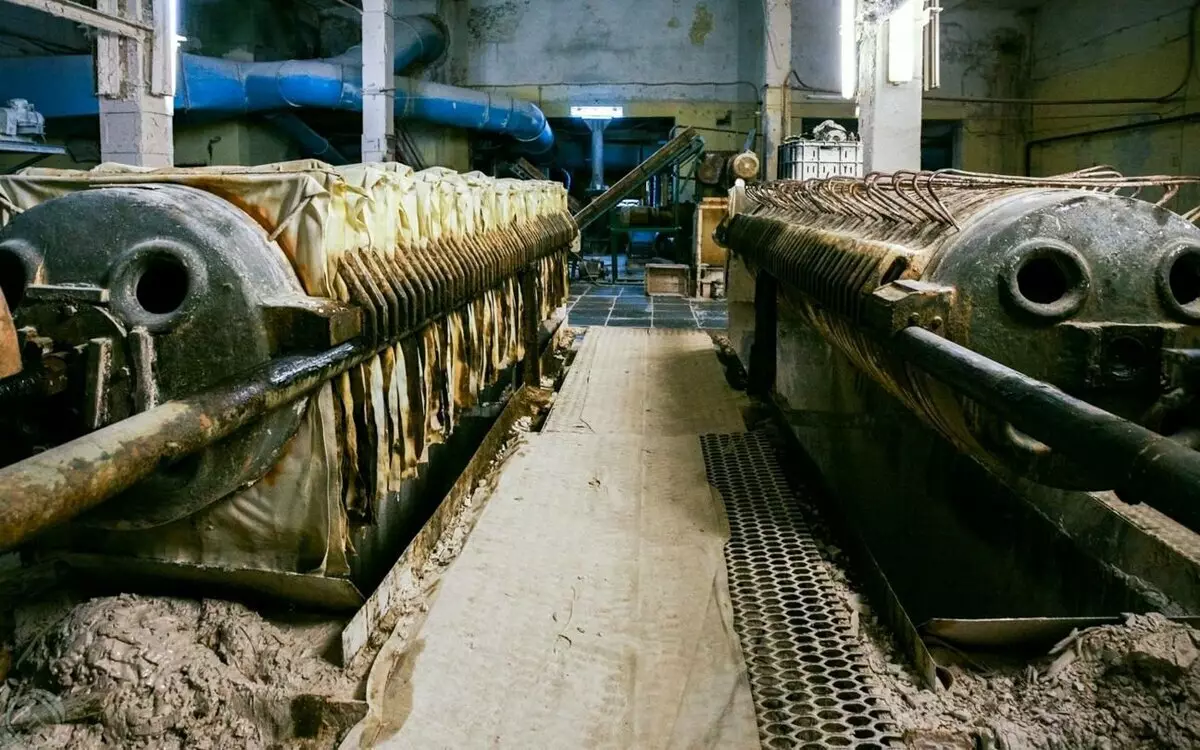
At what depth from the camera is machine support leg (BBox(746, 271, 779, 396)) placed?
17.9 ft

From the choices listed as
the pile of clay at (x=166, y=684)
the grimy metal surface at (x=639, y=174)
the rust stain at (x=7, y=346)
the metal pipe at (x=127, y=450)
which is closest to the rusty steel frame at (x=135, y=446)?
the metal pipe at (x=127, y=450)

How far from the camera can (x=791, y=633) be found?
7.88 ft

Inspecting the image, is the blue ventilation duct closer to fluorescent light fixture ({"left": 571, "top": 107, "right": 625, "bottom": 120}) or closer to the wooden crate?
fluorescent light fixture ({"left": 571, "top": 107, "right": 625, "bottom": 120})

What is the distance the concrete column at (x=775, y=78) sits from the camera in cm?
1290

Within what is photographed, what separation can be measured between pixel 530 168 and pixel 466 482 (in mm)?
13529

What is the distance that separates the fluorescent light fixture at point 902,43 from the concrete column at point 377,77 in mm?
Answer: 7915

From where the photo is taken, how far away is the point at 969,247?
8.54ft

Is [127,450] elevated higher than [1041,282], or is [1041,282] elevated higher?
[1041,282]

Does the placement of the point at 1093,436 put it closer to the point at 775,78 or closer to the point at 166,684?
the point at 166,684

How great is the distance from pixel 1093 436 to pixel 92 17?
313 inches

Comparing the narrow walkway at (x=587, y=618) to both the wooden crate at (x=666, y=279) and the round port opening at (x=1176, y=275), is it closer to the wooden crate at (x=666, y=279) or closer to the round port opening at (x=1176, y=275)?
the round port opening at (x=1176, y=275)

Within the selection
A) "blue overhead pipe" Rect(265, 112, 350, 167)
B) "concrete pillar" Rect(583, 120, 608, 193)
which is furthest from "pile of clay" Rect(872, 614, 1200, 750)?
"concrete pillar" Rect(583, 120, 608, 193)

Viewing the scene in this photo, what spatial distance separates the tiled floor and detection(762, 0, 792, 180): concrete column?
2711 millimetres

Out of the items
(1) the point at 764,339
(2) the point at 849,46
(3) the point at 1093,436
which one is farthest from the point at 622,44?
(3) the point at 1093,436
